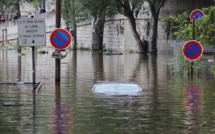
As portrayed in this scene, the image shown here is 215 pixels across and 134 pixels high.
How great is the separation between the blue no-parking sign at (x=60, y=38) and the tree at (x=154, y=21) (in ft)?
94.6

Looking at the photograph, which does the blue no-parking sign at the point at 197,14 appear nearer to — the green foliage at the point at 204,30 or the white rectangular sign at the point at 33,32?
the green foliage at the point at 204,30

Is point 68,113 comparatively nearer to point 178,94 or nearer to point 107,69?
point 178,94

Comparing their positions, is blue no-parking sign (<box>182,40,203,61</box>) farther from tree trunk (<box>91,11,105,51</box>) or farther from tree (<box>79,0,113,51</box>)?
tree trunk (<box>91,11,105,51</box>)

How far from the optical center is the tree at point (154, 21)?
49.0 metres

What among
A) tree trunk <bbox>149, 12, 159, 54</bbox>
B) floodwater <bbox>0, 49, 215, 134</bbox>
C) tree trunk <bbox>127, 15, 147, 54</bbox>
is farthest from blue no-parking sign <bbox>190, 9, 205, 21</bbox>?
tree trunk <bbox>127, 15, 147, 54</bbox>

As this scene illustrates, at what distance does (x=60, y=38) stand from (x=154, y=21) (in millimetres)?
31066

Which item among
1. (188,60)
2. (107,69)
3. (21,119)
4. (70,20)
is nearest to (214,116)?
(21,119)

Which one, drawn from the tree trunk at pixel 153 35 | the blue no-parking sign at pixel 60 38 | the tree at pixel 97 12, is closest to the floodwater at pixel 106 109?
the blue no-parking sign at pixel 60 38

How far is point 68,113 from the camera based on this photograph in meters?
14.5

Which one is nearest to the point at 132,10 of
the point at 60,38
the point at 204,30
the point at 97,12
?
the point at 97,12

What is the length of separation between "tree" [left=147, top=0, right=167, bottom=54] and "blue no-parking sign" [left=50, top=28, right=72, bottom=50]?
94.6ft

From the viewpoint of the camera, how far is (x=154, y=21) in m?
50.2

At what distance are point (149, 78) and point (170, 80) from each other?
1109 millimetres

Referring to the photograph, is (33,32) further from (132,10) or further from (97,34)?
(97,34)
